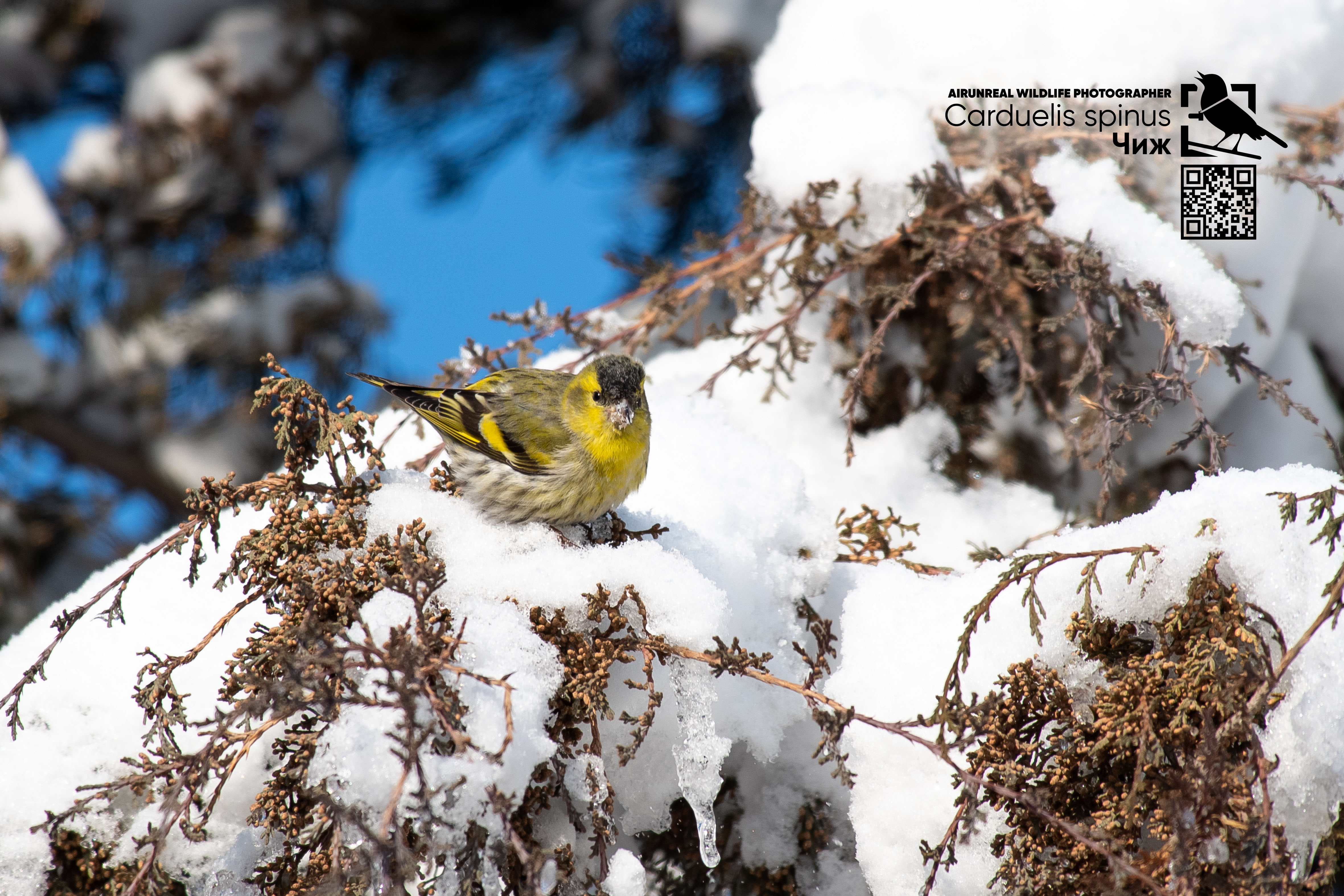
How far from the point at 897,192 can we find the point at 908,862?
1.87 meters

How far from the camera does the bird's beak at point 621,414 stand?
2490 millimetres

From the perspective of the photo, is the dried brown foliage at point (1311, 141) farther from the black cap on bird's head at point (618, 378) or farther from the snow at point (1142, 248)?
the black cap on bird's head at point (618, 378)

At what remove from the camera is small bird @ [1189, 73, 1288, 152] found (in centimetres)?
284

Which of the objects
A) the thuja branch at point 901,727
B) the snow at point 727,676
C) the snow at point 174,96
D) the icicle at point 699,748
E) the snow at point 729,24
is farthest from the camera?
the snow at point 729,24

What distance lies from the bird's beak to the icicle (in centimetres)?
83

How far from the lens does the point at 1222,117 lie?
113 inches

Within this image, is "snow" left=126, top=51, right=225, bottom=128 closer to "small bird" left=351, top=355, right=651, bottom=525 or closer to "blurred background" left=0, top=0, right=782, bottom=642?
"blurred background" left=0, top=0, right=782, bottom=642

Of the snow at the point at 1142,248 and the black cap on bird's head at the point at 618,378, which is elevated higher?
the snow at the point at 1142,248

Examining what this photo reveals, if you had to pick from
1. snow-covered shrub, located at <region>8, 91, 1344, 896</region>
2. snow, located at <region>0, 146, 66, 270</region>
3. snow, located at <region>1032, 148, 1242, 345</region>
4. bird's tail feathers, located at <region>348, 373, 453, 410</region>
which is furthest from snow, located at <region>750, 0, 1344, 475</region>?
snow, located at <region>0, 146, 66, 270</region>

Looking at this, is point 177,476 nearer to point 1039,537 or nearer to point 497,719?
point 497,719

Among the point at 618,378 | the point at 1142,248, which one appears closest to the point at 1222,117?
the point at 1142,248

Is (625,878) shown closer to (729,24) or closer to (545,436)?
(545,436)

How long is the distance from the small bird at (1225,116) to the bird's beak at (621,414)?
2.01m

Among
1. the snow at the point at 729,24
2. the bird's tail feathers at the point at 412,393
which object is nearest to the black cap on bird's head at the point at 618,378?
the bird's tail feathers at the point at 412,393
